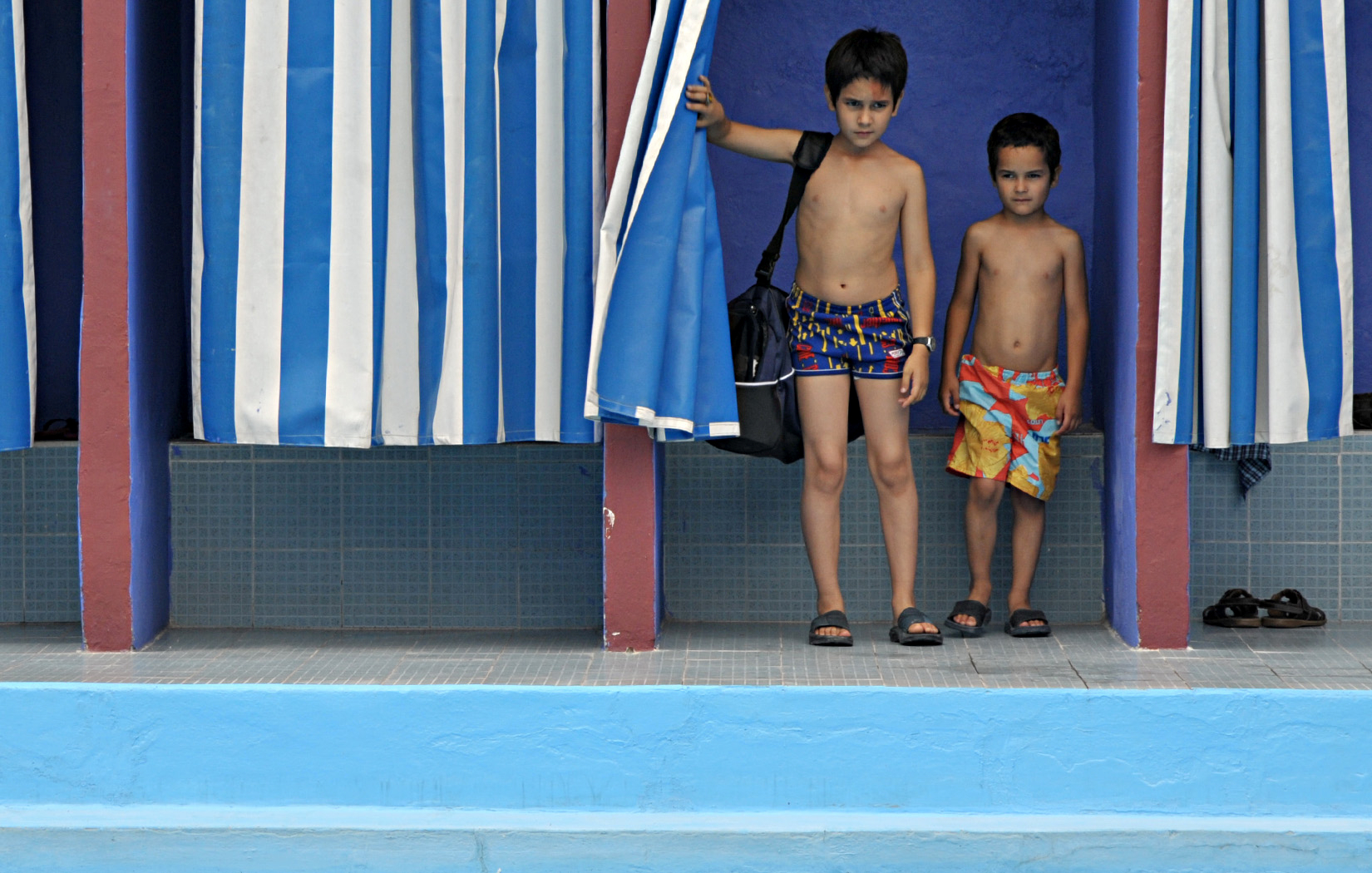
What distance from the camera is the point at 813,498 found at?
4.61m

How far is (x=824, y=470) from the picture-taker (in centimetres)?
459

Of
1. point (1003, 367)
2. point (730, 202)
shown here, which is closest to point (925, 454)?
point (1003, 367)

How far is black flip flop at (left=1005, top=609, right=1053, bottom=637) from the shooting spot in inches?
185

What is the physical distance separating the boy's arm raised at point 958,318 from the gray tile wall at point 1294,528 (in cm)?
106

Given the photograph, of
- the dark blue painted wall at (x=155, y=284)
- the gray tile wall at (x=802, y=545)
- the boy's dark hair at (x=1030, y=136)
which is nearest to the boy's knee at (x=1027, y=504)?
the gray tile wall at (x=802, y=545)

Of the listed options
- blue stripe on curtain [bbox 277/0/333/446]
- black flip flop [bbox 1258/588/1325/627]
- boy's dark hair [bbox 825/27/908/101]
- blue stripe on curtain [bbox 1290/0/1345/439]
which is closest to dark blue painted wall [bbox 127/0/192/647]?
blue stripe on curtain [bbox 277/0/333/446]

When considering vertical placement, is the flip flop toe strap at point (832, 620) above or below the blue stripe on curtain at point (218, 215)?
below

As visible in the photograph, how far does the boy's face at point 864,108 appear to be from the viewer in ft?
14.7

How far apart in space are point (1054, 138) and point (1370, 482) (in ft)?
5.99

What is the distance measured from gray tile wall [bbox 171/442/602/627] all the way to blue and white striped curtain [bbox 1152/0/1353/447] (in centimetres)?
223

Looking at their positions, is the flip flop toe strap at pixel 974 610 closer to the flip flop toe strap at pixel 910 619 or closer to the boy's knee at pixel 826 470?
the flip flop toe strap at pixel 910 619

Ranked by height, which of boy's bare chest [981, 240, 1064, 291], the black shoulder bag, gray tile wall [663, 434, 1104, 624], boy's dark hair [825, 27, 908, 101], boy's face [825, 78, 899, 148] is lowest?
gray tile wall [663, 434, 1104, 624]

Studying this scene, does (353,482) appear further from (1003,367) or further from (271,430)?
(1003,367)

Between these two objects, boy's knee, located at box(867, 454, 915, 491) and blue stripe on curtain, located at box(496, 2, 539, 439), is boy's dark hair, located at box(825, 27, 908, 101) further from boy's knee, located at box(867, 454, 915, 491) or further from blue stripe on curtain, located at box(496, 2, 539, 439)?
boy's knee, located at box(867, 454, 915, 491)
